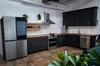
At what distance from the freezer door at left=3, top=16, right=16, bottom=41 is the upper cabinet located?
13.3ft

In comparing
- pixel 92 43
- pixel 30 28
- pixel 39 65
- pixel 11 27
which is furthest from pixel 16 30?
pixel 92 43

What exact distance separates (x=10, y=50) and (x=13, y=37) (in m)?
0.60

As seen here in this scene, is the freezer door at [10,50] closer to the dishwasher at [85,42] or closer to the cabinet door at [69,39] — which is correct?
the cabinet door at [69,39]

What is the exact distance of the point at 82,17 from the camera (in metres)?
5.62

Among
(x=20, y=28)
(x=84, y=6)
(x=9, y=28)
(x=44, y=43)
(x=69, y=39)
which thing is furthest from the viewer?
(x=69, y=39)

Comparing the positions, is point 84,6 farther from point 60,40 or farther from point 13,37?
point 13,37

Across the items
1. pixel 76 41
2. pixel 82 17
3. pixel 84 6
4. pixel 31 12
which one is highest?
pixel 84 6

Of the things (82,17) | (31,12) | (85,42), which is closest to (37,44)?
(31,12)

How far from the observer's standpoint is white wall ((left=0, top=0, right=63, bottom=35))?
4.57m

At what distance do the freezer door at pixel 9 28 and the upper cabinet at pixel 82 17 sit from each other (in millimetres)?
4039

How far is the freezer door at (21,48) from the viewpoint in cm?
412

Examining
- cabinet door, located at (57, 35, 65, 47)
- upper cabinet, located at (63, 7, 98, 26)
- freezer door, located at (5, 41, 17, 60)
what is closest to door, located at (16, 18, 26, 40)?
freezer door, located at (5, 41, 17, 60)

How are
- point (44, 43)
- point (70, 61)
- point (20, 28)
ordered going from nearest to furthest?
point (70, 61) → point (20, 28) → point (44, 43)

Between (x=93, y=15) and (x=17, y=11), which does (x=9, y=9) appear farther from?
(x=93, y=15)
